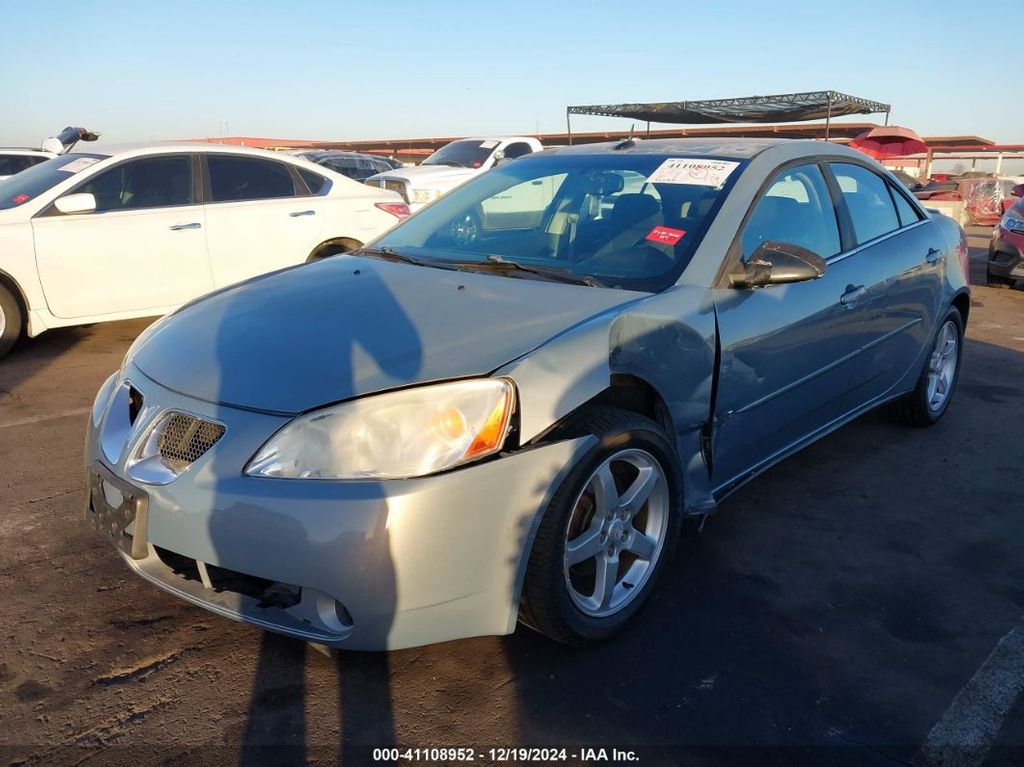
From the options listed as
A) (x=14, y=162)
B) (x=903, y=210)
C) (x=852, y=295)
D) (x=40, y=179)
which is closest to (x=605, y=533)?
(x=852, y=295)

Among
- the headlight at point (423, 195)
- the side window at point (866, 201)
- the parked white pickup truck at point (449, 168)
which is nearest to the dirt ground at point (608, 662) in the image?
the side window at point (866, 201)

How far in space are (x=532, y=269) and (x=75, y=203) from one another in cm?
428

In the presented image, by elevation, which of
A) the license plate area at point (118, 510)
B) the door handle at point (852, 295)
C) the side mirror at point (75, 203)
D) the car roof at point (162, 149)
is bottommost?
the license plate area at point (118, 510)

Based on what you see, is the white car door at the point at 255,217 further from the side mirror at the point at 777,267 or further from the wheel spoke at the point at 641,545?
the wheel spoke at the point at 641,545

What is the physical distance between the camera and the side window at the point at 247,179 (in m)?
6.55

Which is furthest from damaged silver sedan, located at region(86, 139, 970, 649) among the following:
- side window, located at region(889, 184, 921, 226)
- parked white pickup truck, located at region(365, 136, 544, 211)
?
parked white pickup truck, located at region(365, 136, 544, 211)

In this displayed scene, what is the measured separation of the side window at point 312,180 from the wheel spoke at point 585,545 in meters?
5.35

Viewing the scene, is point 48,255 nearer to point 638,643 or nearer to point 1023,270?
point 638,643

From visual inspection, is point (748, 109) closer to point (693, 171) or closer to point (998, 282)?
point (998, 282)

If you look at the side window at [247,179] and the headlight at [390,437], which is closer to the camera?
the headlight at [390,437]

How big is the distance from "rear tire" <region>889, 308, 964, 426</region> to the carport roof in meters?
8.66

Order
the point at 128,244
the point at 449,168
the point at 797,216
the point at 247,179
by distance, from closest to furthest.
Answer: the point at 797,216 < the point at 128,244 < the point at 247,179 < the point at 449,168

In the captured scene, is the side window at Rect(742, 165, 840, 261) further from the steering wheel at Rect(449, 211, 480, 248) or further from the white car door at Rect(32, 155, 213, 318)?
the white car door at Rect(32, 155, 213, 318)

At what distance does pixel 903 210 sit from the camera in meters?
4.26
